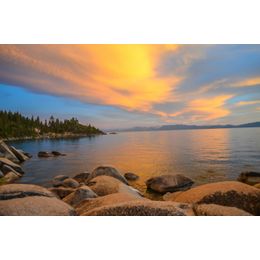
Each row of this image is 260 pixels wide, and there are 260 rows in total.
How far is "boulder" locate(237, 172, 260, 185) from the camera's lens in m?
5.06

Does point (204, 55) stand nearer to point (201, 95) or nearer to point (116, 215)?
point (201, 95)

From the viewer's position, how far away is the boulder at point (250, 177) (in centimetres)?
506

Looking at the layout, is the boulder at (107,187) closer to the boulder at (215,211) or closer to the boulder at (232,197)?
the boulder at (232,197)

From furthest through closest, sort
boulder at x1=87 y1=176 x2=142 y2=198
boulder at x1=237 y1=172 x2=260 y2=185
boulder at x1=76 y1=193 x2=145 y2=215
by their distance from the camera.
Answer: boulder at x1=237 y1=172 x2=260 y2=185, boulder at x1=87 y1=176 x2=142 y2=198, boulder at x1=76 y1=193 x2=145 y2=215

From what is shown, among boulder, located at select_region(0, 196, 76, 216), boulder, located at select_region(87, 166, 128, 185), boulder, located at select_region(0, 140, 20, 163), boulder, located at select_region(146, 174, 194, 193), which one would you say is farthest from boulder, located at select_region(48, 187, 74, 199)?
boulder, located at select_region(0, 140, 20, 163)

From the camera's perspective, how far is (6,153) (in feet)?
23.8

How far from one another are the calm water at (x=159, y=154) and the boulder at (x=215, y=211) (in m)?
1.98

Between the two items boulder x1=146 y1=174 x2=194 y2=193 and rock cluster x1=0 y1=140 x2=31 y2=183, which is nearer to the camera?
boulder x1=146 y1=174 x2=194 y2=193

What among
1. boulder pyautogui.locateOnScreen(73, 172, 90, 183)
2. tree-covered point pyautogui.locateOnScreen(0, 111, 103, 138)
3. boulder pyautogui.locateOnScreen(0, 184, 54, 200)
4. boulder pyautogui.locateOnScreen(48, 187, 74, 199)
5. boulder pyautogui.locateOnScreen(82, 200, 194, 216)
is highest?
tree-covered point pyautogui.locateOnScreen(0, 111, 103, 138)

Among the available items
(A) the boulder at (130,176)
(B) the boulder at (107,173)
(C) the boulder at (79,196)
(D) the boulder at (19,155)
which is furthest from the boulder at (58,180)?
(D) the boulder at (19,155)

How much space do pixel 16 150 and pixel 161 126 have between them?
517cm

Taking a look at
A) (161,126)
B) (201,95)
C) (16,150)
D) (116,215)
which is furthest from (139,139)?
A: (16,150)

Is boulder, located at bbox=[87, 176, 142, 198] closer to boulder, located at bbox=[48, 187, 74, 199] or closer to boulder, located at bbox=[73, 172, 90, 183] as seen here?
boulder, located at bbox=[48, 187, 74, 199]
